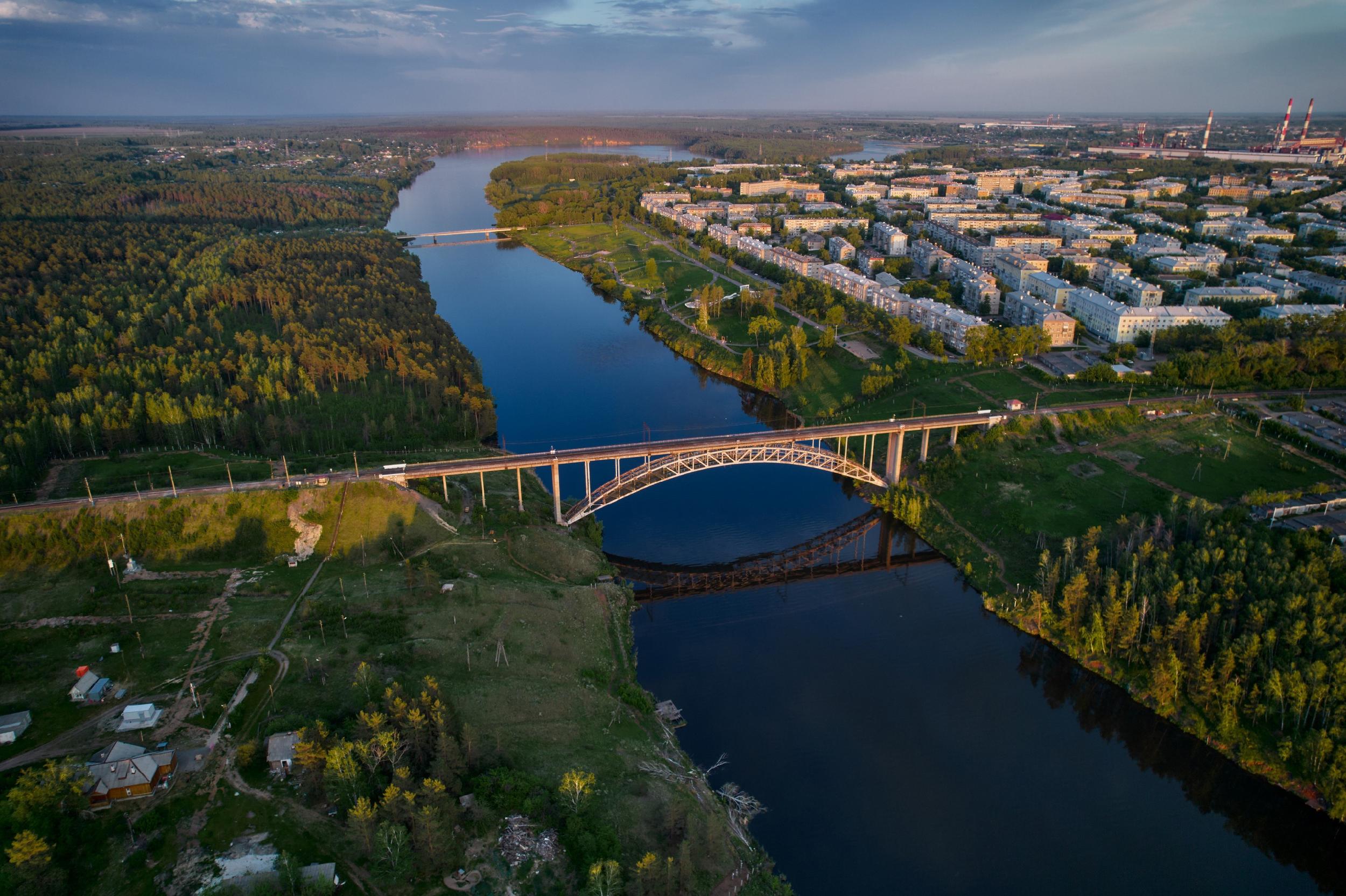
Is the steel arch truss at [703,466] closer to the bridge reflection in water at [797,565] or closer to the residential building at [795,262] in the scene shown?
the bridge reflection in water at [797,565]

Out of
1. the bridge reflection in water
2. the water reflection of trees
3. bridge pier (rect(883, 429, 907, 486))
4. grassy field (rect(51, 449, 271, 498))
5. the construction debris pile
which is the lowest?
the water reflection of trees

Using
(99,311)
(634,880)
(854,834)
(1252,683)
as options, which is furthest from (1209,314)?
(99,311)

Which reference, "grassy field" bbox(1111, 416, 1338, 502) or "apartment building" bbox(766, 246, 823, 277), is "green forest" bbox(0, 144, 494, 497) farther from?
"grassy field" bbox(1111, 416, 1338, 502)

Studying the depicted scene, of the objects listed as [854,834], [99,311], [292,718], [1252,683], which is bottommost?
[854,834]

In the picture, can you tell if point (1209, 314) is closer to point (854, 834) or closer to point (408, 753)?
point (854, 834)

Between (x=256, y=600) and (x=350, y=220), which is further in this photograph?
(x=350, y=220)

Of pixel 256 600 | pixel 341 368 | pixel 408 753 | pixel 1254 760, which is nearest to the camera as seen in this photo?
pixel 408 753

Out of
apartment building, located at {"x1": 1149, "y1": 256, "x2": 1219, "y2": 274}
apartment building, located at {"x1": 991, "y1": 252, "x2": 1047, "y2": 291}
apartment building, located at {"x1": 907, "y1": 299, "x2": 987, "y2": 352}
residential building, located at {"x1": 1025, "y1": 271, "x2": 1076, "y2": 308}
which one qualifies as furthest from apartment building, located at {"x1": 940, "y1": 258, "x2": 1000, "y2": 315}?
apartment building, located at {"x1": 1149, "y1": 256, "x2": 1219, "y2": 274}
